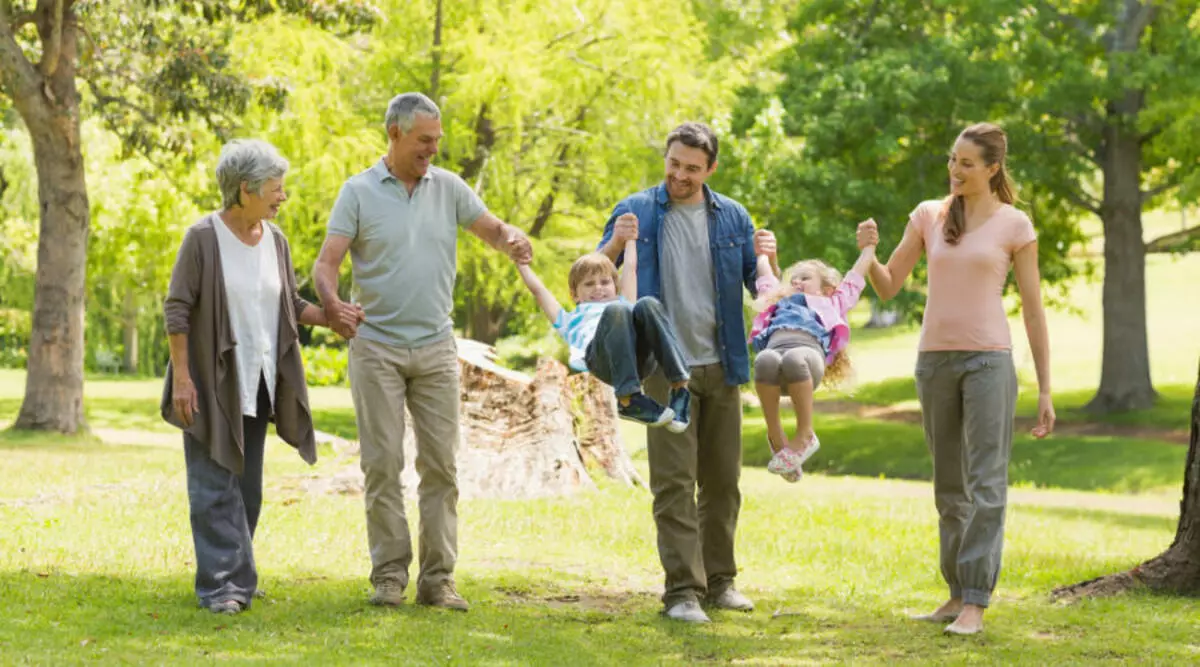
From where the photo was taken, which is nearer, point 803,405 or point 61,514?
point 803,405

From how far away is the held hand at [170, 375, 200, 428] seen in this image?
7.21 metres

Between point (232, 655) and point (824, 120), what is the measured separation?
A: 917 inches

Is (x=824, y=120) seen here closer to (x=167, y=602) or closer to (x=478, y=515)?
(x=478, y=515)

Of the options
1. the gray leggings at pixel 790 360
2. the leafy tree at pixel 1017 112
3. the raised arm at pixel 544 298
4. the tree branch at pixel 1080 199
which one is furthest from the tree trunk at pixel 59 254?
the tree branch at pixel 1080 199

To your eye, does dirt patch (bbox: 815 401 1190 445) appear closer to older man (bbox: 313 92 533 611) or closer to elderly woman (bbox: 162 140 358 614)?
older man (bbox: 313 92 533 611)

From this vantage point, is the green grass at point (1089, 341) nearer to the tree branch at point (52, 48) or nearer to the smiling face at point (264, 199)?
the tree branch at point (52, 48)

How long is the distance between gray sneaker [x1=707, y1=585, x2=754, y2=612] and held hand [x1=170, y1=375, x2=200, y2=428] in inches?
110

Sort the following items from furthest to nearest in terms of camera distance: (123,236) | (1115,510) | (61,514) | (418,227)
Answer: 1. (123,236)
2. (1115,510)
3. (61,514)
4. (418,227)

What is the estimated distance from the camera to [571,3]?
2862 cm

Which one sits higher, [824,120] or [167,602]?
[824,120]

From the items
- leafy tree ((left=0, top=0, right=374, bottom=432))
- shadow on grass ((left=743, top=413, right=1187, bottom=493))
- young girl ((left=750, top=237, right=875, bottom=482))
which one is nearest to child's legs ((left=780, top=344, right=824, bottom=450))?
young girl ((left=750, top=237, right=875, bottom=482))

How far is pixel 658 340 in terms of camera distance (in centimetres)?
716

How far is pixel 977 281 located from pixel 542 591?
9.87 feet

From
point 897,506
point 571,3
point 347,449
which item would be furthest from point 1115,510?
point 571,3
